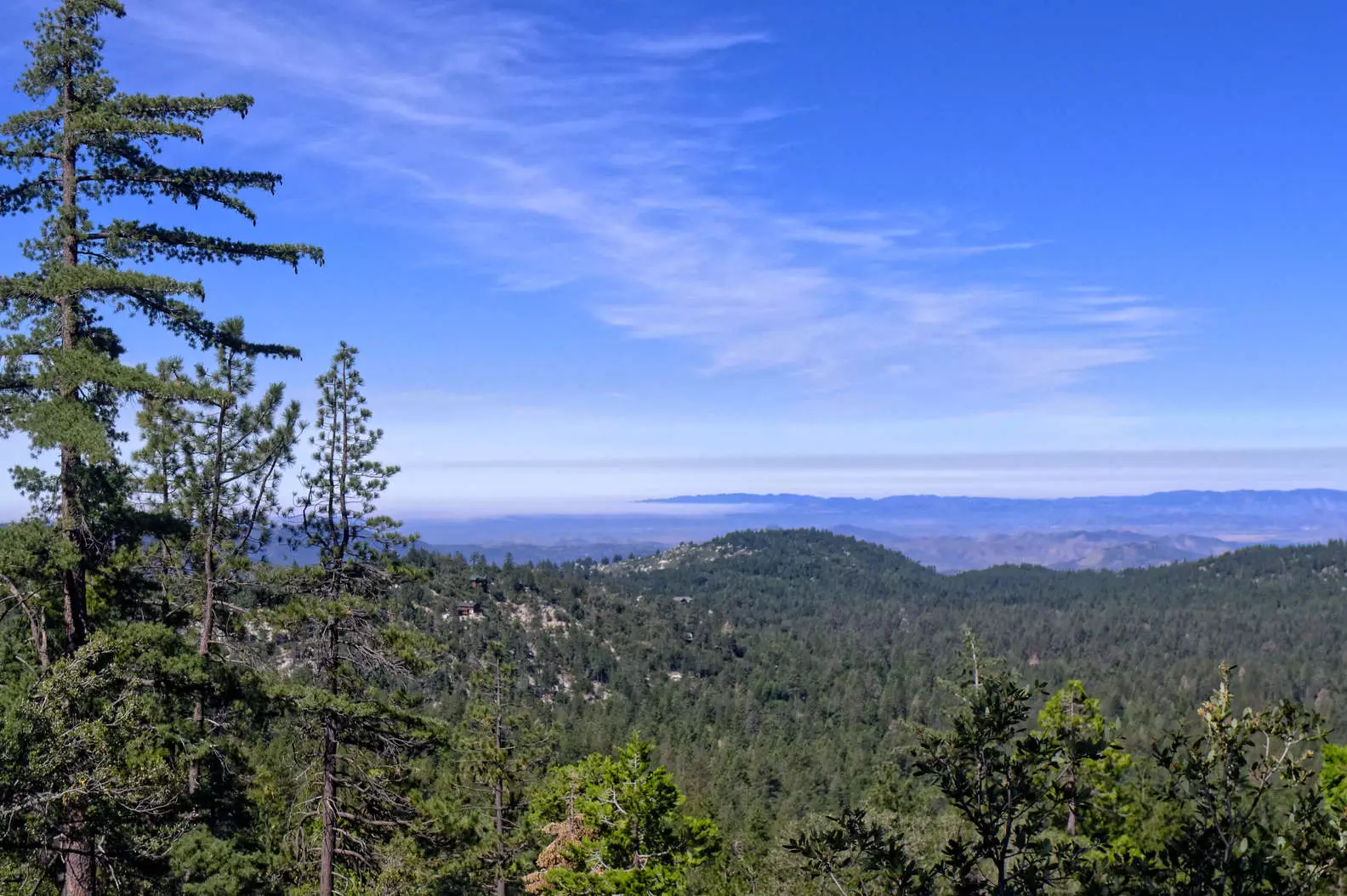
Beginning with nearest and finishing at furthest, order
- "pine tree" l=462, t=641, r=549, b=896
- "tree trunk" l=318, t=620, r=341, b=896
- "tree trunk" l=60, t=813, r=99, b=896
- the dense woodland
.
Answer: the dense woodland
"tree trunk" l=60, t=813, r=99, b=896
"tree trunk" l=318, t=620, r=341, b=896
"pine tree" l=462, t=641, r=549, b=896

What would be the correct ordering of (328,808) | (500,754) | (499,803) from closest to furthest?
(328,808)
(500,754)
(499,803)

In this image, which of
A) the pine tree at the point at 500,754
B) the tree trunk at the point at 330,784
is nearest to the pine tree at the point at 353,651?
the tree trunk at the point at 330,784

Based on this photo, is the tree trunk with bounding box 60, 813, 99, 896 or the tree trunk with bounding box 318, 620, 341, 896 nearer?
the tree trunk with bounding box 60, 813, 99, 896

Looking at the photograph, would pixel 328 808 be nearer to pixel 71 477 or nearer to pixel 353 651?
pixel 353 651

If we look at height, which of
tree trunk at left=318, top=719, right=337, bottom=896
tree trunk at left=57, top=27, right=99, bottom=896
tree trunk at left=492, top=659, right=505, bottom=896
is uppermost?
tree trunk at left=57, top=27, right=99, bottom=896

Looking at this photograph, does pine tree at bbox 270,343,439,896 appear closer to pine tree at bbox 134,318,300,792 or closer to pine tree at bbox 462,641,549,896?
pine tree at bbox 134,318,300,792

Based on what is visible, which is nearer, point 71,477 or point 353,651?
point 71,477

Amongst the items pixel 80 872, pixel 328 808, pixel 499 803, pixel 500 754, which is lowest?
pixel 499 803

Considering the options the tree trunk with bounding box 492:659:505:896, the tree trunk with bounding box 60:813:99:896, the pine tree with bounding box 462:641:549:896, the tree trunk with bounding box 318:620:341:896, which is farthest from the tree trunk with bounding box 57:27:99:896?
the tree trunk with bounding box 492:659:505:896

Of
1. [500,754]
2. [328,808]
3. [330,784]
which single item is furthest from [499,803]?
[330,784]

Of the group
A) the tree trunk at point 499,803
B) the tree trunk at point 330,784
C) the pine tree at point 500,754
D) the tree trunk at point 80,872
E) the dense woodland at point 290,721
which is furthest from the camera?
the pine tree at point 500,754

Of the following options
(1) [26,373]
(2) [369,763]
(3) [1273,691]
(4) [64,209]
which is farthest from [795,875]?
(3) [1273,691]

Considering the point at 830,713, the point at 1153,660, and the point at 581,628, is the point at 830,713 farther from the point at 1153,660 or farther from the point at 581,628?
the point at 1153,660

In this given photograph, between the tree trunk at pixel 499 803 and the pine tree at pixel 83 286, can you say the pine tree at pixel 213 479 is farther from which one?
the tree trunk at pixel 499 803
